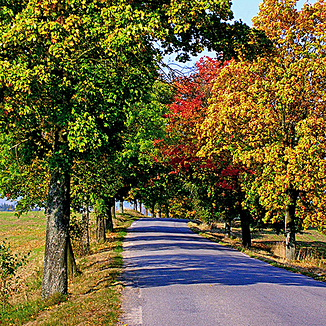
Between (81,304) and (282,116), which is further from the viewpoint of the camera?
(282,116)

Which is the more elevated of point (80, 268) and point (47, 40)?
point (47, 40)

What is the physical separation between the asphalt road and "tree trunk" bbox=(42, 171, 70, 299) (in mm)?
1727

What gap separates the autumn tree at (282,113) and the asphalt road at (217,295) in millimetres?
3700

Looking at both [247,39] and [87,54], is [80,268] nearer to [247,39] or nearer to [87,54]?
[87,54]

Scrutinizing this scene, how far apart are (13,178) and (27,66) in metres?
6.67

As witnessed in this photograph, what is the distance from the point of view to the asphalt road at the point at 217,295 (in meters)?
6.97

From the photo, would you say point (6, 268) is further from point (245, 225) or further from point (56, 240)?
point (245, 225)

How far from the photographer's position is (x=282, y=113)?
54.1 ft

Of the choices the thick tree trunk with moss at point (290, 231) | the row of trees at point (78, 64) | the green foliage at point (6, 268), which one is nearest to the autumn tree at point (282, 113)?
the thick tree trunk with moss at point (290, 231)

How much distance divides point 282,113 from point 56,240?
11.0m

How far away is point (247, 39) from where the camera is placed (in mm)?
9453

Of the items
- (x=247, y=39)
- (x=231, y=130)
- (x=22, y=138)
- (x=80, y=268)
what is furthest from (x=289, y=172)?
(x=22, y=138)

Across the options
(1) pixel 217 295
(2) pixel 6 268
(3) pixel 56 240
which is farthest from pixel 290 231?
(2) pixel 6 268

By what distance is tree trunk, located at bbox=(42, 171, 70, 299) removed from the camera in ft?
32.1
